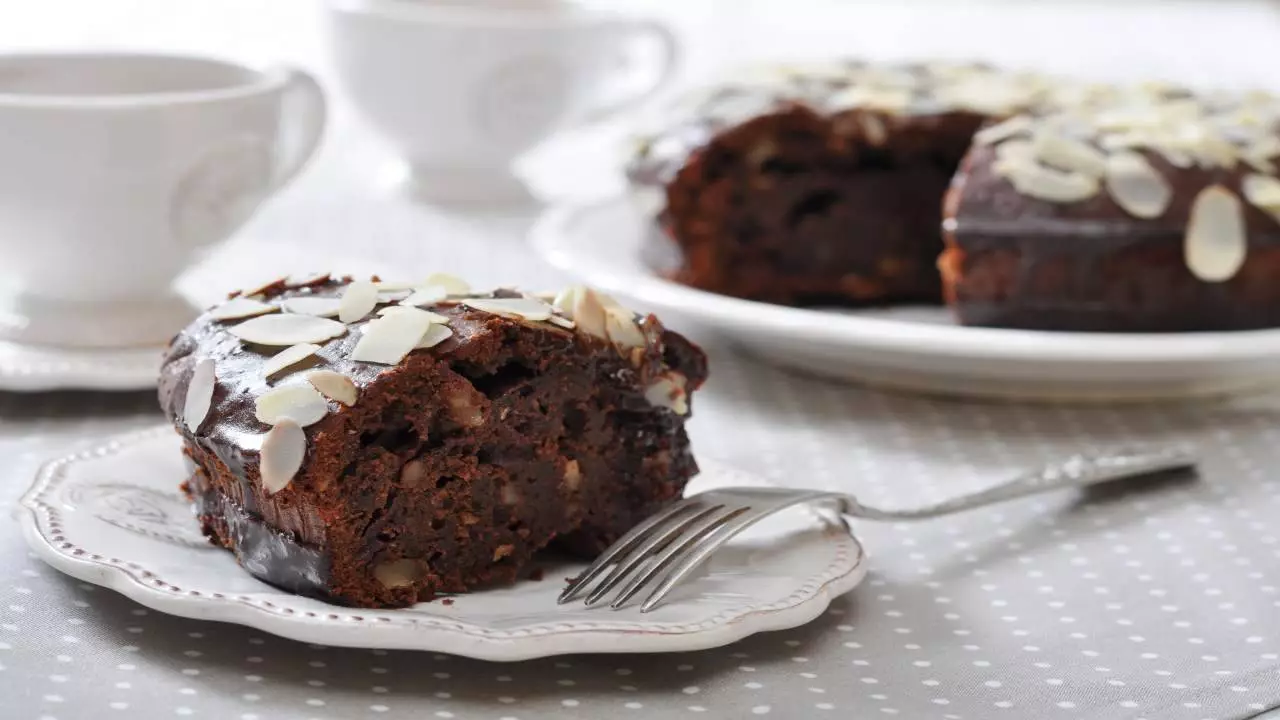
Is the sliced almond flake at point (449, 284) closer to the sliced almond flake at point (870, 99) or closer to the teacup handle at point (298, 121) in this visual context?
the teacup handle at point (298, 121)

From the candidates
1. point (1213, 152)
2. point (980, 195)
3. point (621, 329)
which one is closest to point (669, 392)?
point (621, 329)

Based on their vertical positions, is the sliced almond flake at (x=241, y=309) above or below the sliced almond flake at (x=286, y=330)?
below

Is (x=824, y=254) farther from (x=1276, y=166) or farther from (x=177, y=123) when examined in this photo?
(x=177, y=123)

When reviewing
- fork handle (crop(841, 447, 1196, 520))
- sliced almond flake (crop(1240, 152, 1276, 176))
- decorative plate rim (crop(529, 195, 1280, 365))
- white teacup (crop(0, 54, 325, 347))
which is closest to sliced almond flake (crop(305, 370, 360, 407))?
fork handle (crop(841, 447, 1196, 520))

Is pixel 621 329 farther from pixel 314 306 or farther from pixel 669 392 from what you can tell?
pixel 314 306

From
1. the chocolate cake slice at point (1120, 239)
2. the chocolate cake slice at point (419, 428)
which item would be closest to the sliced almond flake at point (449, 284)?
the chocolate cake slice at point (419, 428)

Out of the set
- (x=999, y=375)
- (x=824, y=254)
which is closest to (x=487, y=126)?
(x=824, y=254)

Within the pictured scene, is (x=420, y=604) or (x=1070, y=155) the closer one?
(x=420, y=604)
